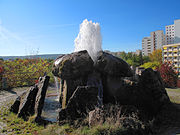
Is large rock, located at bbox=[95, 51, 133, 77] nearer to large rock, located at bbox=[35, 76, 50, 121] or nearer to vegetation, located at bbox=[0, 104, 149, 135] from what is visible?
vegetation, located at bbox=[0, 104, 149, 135]

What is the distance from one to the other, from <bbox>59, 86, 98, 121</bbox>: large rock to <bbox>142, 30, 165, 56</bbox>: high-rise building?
317 feet

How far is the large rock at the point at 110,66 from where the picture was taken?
19.1 feet

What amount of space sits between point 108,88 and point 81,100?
5.45 ft

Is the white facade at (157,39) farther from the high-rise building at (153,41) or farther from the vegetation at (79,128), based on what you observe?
the vegetation at (79,128)

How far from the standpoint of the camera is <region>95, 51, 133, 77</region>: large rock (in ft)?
19.1

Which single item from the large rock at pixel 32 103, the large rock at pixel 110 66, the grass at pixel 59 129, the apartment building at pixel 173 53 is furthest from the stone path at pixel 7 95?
the apartment building at pixel 173 53

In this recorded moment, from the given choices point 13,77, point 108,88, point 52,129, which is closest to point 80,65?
point 108,88

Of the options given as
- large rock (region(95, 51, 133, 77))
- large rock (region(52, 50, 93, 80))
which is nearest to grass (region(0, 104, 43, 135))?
large rock (region(52, 50, 93, 80))

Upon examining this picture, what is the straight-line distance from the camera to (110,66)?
19.1 feet

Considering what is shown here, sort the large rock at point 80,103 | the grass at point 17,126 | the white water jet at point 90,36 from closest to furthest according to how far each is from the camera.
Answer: the grass at point 17,126
the large rock at point 80,103
the white water jet at point 90,36

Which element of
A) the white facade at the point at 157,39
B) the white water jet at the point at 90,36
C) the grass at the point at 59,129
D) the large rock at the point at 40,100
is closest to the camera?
the grass at the point at 59,129

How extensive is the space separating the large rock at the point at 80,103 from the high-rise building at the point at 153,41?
9669 centimetres

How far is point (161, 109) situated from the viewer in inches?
226

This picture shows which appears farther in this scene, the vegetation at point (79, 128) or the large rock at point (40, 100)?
the large rock at point (40, 100)
